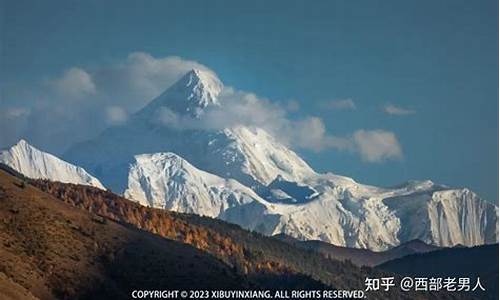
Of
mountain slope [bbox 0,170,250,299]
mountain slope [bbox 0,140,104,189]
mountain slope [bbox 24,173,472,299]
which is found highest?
mountain slope [bbox 0,140,104,189]

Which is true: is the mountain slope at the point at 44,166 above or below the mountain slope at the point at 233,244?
above

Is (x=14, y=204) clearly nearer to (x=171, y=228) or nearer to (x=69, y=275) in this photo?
(x=69, y=275)

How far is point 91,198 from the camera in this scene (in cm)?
9075

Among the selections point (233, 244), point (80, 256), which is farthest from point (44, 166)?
point (80, 256)

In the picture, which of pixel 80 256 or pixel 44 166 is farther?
pixel 44 166

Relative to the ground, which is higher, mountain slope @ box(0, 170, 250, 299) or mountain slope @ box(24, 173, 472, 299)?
mountain slope @ box(24, 173, 472, 299)

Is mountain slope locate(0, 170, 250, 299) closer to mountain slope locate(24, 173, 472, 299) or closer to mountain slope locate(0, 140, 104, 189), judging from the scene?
mountain slope locate(24, 173, 472, 299)

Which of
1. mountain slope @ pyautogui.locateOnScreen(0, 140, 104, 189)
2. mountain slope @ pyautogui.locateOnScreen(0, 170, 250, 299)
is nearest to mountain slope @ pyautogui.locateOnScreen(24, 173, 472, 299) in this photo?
mountain slope @ pyautogui.locateOnScreen(0, 170, 250, 299)

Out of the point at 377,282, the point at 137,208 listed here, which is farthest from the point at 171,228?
the point at 377,282

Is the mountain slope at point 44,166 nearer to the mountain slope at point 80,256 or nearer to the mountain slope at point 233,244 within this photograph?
the mountain slope at point 233,244

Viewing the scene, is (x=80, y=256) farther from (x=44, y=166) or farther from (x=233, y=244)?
(x=44, y=166)

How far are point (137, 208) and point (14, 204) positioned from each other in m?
46.7

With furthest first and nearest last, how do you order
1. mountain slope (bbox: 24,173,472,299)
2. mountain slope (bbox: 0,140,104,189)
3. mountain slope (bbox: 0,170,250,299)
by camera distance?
mountain slope (bbox: 0,140,104,189) < mountain slope (bbox: 24,173,472,299) < mountain slope (bbox: 0,170,250,299)

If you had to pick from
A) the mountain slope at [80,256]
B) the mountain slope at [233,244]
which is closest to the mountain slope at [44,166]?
the mountain slope at [233,244]
